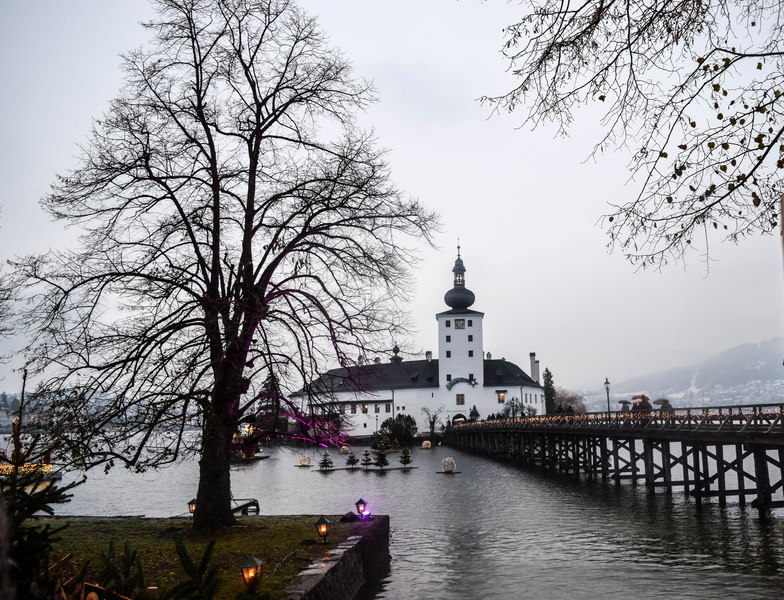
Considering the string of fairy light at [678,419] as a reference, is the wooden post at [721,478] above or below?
below

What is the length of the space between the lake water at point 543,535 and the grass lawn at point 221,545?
209cm

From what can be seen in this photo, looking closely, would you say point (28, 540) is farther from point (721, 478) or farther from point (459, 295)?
point (459, 295)

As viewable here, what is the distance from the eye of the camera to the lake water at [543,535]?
15992mm

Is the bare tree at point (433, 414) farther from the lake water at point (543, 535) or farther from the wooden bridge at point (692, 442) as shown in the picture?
the lake water at point (543, 535)

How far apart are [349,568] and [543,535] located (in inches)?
440

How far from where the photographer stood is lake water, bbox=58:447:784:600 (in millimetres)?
15992

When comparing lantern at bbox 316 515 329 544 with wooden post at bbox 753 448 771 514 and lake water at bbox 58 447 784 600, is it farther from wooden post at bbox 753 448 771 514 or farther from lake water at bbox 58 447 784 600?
wooden post at bbox 753 448 771 514

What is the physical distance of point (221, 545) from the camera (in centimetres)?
1462

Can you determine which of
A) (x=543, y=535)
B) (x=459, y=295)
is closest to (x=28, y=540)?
(x=543, y=535)

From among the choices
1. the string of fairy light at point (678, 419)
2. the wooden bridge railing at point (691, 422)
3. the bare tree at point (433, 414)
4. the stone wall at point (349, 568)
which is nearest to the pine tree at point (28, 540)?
the stone wall at point (349, 568)

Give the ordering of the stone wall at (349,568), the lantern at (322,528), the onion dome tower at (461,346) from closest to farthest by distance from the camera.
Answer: the stone wall at (349,568)
the lantern at (322,528)
the onion dome tower at (461,346)

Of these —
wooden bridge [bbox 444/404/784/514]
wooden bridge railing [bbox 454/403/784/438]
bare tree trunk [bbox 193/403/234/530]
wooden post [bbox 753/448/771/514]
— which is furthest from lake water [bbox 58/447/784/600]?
wooden bridge railing [bbox 454/403/784/438]

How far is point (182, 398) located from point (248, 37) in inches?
361

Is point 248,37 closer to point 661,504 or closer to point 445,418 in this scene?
point 661,504
